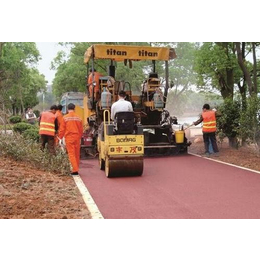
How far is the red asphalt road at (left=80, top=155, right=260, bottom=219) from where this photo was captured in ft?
18.4

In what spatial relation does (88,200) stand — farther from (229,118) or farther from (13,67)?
(13,67)

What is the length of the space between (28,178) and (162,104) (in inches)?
221

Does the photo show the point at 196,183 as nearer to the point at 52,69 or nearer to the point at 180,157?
the point at 180,157

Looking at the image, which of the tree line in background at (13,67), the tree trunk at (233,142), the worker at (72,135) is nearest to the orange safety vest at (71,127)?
the worker at (72,135)

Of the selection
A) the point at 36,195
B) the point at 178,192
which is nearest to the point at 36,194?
the point at 36,195

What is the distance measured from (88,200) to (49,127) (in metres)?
3.51

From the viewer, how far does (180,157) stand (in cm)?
1143

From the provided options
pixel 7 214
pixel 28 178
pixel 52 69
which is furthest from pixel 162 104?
pixel 52 69

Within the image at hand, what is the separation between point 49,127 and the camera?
9.39 metres

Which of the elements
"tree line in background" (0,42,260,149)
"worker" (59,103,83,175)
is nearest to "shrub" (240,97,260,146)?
"tree line in background" (0,42,260,149)

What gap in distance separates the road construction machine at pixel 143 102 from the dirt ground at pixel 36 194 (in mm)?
2839

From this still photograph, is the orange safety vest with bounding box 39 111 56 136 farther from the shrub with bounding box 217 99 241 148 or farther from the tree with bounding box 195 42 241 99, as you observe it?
the tree with bounding box 195 42 241 99

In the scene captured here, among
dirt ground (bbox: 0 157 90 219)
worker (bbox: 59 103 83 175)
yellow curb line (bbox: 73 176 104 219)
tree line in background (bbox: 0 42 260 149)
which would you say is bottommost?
yellow curb line (bbox: 73 176 104 219)

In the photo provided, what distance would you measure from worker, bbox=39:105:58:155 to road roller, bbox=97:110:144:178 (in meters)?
1.59
